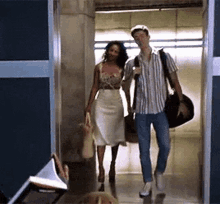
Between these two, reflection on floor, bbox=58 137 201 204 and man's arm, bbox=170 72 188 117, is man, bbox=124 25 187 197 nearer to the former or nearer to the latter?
man's arm, bbox=170 72 188 117

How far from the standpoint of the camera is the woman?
15.0 ft

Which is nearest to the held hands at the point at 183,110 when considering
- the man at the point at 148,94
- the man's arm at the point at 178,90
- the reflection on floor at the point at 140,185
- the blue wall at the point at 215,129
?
the man's arm at the point at 178,90

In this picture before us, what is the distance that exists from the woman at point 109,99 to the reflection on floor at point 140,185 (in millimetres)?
298

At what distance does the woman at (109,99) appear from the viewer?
4.56 metres

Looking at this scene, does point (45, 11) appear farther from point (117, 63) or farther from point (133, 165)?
point (133, 165)

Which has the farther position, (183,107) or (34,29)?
(183,107)

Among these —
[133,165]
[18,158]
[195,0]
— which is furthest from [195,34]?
[18,158]

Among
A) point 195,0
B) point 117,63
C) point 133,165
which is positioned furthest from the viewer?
point 195,0

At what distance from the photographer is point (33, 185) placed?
122cm

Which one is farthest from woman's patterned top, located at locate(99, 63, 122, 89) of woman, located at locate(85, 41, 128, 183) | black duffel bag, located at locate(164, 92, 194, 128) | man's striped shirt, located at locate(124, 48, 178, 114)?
black duffel bag, located at locate(164, 92, 194, 128)

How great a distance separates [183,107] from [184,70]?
13.9ft

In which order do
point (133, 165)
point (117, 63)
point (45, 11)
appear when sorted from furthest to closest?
point (133, 165)
point (117, 63)
point (45, 11)

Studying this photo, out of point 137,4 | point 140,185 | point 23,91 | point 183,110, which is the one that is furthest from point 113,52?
point 137,4

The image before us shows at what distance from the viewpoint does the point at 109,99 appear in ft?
15.0
